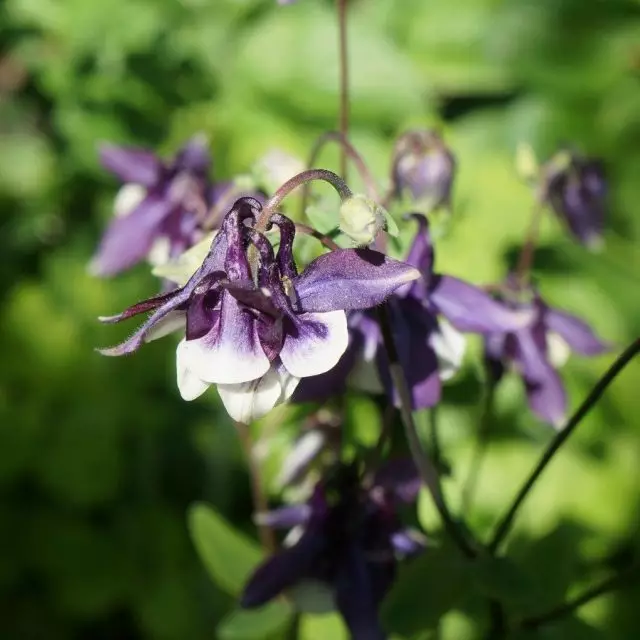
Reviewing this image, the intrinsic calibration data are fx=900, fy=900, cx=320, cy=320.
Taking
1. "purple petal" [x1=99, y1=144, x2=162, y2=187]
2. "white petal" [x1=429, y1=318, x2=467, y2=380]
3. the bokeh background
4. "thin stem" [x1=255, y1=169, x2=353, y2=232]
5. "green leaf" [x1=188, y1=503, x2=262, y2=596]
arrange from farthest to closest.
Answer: the bokeh background < "green leaf" [x1=188, y1=503, x2=262, y2=596] < "purple petal" [x1=99, y1=144, x2=162, y2=187] < "white petal" [x1=429, y1=318, x2=467, y2=380] < "thin stem" [x1=255, y1=169, x2=353, y2=232]

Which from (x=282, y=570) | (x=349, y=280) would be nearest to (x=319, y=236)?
(x=349, y=280)

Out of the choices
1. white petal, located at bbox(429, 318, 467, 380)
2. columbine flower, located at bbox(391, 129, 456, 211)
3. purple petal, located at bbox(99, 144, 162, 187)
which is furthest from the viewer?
purple petal, located at bbox(99, 144, 162, 187)

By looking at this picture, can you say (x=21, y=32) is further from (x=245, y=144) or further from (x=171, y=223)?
(x=171, y=223)

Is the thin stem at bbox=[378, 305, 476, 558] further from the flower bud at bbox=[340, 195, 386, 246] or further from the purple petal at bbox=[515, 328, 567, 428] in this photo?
the purple petal at bbox=[515, 328, 567, 428]

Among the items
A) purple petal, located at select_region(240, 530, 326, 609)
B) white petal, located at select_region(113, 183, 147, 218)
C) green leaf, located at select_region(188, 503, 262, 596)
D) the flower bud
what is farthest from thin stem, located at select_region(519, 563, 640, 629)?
white petal, located at select_region(113, 183, 147, 218)

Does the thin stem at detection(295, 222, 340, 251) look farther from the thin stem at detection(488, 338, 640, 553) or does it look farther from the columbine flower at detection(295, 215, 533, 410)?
the thin stem at detection(488, 338, 640, 553)

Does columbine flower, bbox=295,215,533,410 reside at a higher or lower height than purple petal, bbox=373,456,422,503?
higher

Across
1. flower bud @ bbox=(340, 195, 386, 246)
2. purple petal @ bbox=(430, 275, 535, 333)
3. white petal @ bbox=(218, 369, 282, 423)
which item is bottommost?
purple petal @ bbox=(430, 275, 535, 333)

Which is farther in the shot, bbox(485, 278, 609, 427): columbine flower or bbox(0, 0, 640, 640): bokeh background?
bbox(0, 0, 640, 640): bokeh background
